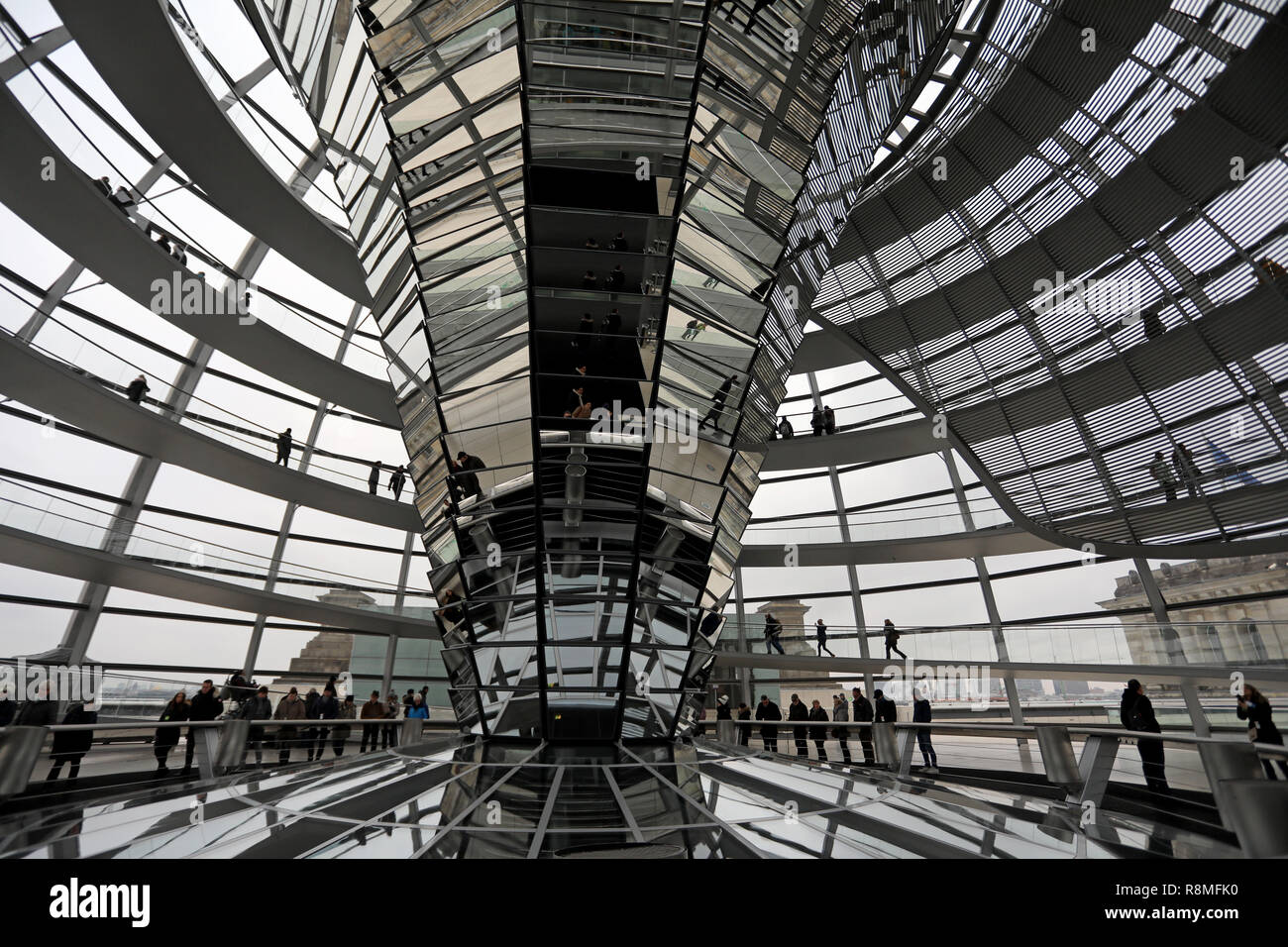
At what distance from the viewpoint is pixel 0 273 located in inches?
677

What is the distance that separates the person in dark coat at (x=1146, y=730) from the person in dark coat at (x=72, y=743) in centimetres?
1015

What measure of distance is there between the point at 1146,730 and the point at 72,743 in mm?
14987

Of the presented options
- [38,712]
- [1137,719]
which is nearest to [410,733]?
[38,712]

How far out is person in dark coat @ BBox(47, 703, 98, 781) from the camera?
6883 millimetres

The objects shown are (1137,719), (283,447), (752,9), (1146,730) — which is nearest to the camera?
(1137,719)

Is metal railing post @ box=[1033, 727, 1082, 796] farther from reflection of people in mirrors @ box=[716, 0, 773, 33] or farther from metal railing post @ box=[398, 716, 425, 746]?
reflection of people in mirrors @ box=[716, 0, 773, 33]

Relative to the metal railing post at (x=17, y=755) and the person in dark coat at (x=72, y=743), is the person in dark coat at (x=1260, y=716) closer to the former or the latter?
the metal railing post at (x=17, y=755)

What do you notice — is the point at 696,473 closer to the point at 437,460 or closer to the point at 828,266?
the point at 437,460

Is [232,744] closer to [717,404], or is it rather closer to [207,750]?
[207,750]

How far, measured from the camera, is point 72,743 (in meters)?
9.52

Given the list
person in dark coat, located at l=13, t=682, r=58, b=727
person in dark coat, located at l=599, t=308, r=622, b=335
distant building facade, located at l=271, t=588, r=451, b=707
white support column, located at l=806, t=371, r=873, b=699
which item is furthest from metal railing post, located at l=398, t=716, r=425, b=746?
white support column, located at l=806, t=371, r=873, b=699

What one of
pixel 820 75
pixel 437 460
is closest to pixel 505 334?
pixel 437 460
